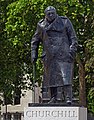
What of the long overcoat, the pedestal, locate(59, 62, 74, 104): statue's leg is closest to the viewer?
the pedestal

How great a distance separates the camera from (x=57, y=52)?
1439 cm

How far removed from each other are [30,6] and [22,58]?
20.4 ft

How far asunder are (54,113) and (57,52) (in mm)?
1667

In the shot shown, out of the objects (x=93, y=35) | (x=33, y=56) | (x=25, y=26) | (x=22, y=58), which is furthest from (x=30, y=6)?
(x=33, y=56)

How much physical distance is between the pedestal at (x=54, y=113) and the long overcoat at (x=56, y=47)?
88cm

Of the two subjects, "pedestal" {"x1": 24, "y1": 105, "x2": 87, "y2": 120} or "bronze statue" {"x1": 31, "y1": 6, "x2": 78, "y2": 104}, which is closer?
"pedestal" {"x1": 24, "y1": 105, "x2": 87, "y2": 120}

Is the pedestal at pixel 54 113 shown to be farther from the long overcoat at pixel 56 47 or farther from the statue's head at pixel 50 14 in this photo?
the statue's head at pixel 50 14

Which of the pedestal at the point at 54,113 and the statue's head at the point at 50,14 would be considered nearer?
the pedestal at the point at 54,113

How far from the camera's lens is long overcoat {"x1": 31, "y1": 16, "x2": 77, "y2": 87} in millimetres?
14367

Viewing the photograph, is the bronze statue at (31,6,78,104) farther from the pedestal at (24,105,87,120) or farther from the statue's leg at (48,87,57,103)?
the pedestal at (24,105,87,120)

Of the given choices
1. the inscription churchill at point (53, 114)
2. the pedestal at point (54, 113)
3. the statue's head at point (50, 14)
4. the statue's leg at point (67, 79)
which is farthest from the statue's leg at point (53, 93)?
the statue's head at point (50, 14)

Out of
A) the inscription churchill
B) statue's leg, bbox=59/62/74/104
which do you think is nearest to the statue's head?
statue's leg, bbox=59/62/74/104

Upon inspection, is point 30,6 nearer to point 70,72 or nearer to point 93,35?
point 93,35

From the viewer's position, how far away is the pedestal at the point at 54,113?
1342cm
